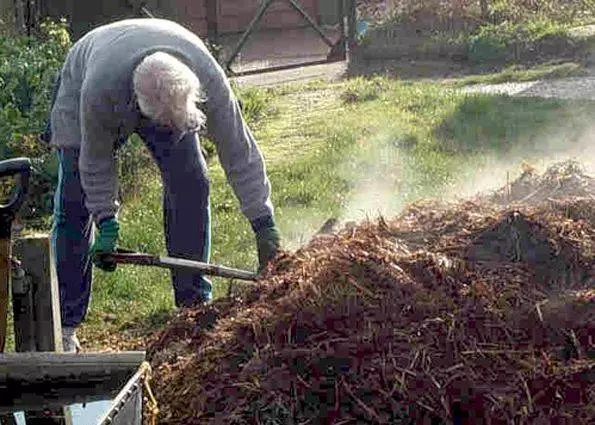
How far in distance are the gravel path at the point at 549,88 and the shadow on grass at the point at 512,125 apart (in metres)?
0.54

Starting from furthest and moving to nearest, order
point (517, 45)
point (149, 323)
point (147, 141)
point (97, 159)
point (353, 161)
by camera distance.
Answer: point (517, 45) < point (353, 161) < point (149, 323) < point (147, 141) < point (97, 159)

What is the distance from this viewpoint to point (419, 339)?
3961 mm

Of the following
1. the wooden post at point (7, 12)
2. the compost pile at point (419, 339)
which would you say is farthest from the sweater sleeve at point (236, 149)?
the wooden post at point (7, 12)

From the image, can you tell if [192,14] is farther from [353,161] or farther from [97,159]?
[97,159]

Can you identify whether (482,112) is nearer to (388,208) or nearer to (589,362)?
(388,208)

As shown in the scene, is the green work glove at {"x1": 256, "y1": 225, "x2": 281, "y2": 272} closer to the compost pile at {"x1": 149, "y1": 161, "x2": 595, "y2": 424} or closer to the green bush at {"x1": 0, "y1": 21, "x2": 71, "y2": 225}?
the compost pile at {"x1": 149, "y1": 161, "x2": 595, "y2": 424}

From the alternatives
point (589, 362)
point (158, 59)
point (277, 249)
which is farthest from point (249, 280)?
point (589, 362)

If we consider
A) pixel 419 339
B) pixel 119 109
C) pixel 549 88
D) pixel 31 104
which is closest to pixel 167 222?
pixel 119 109

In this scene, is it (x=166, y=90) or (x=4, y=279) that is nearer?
(x=4, y=279)

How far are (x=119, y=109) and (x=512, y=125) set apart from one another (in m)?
5.21

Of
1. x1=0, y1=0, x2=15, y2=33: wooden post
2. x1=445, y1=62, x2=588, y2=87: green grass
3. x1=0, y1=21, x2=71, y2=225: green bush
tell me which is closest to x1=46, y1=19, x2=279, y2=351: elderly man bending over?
x1=0, y1=21, x2=71, y2=225: green bush

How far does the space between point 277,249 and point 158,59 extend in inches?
39.0

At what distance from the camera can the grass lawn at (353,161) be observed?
705 cm

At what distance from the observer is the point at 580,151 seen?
8.81m
